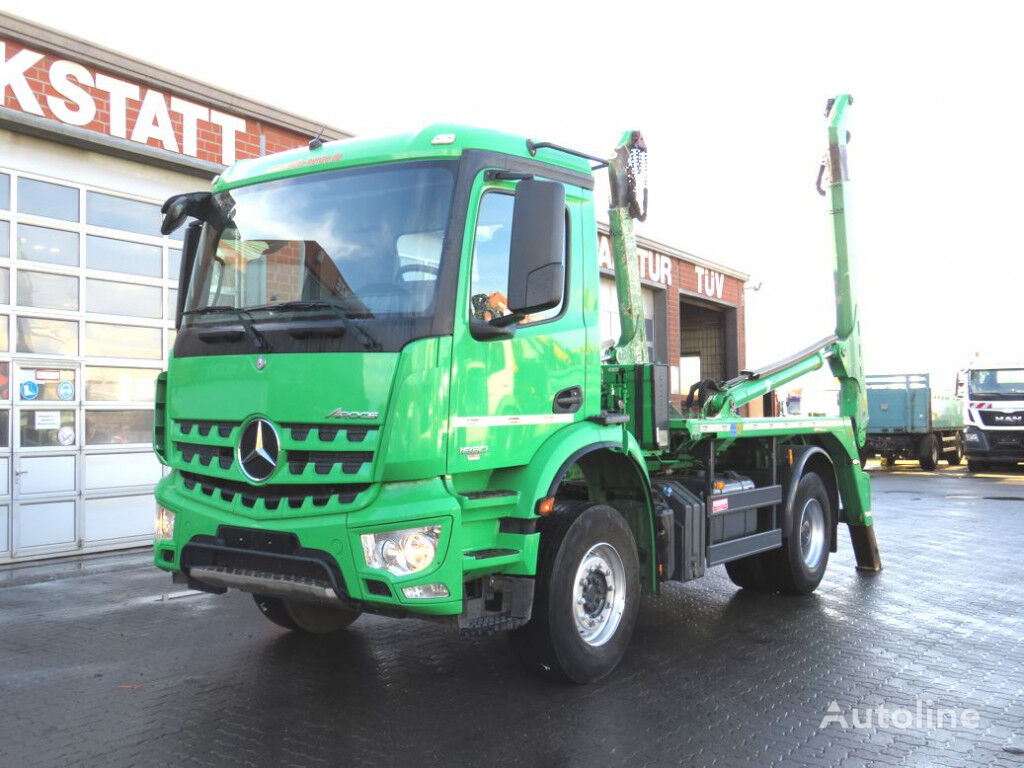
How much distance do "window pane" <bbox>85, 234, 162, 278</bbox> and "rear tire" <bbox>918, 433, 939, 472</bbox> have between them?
21.9 m

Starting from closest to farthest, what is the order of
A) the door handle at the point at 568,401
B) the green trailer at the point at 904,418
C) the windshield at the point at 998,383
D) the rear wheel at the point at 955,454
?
the door handle at the point at 568,401, the windshield at the point at 998,383, the green trailer at the point at 904,418, the rear wheel at the point at 955,454

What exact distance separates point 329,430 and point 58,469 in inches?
257

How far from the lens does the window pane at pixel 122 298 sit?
1015 cm

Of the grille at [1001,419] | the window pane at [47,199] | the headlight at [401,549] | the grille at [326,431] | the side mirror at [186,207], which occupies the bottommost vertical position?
the headlight at [401,549]

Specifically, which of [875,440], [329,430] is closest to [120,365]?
[329,430]

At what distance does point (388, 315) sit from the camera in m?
4.52

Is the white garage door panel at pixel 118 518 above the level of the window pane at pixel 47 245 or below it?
below

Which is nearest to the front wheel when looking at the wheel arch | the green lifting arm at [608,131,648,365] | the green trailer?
the green lifting arm at [608,131,648,365]

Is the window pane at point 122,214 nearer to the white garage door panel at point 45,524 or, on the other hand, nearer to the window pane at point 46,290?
the window pane at point 46,290

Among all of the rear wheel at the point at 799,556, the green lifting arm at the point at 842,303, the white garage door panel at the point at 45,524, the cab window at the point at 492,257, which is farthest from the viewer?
the white garage door panel at the point at 45,524

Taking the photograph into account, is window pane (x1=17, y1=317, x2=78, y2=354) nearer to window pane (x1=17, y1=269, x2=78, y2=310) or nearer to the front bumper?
window pane (x1=17, y1=269, x2=78, y2=310)

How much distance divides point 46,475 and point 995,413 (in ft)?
71.4

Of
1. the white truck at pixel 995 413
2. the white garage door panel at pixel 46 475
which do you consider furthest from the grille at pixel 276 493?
the white truck at pixel 995 413

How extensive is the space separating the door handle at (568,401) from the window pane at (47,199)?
22.8 feet
